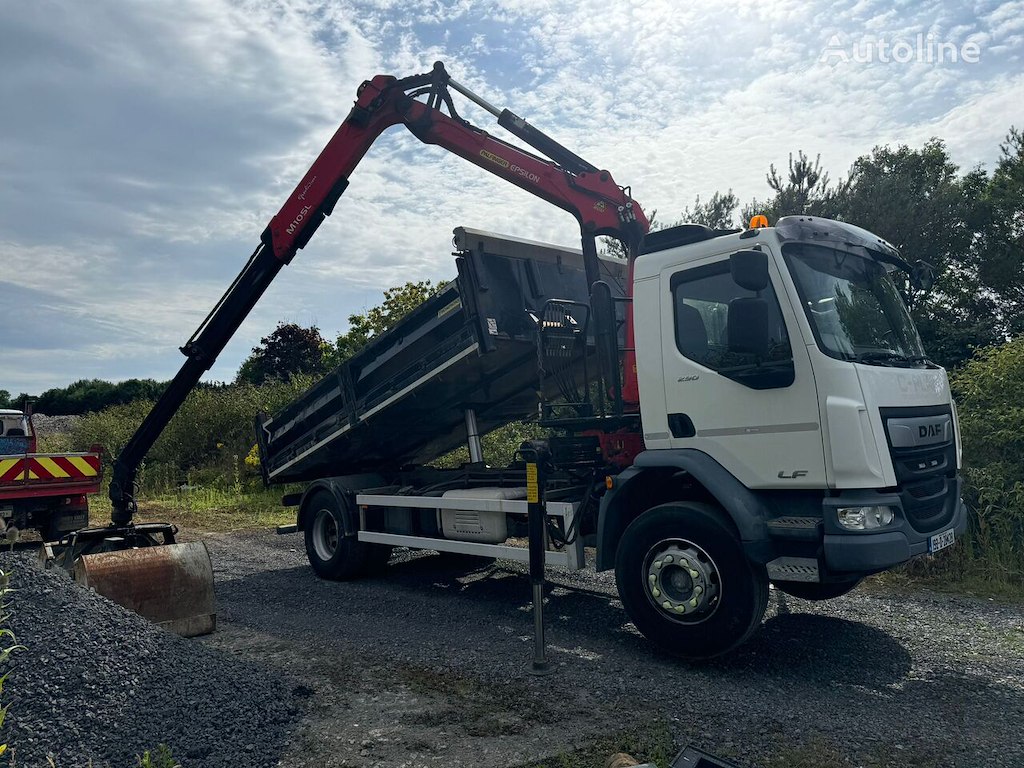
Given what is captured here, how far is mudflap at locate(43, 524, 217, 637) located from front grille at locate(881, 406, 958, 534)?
5033 mm

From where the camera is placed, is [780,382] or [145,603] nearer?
[780,382]

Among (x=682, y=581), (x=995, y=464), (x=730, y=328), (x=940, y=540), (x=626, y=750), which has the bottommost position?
(x=626, y=750)

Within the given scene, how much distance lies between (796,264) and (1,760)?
16.1 feet

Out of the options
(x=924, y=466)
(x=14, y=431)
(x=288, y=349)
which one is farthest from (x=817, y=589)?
(x=288, y=349)

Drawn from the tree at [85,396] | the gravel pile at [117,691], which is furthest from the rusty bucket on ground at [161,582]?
the tree at [85,396]

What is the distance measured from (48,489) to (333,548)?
474 cm

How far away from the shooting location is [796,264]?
486cm

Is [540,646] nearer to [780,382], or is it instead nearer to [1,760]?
[780,382]

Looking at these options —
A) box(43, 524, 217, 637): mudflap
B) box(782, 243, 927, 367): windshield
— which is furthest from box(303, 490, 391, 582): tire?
box(782, 243, 927, 367): windshield

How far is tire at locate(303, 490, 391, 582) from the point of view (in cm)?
783

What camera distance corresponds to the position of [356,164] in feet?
25.9

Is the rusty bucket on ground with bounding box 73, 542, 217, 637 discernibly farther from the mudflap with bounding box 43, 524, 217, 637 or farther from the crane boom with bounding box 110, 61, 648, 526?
the crane boom with bounding box 110, 61, 648, 526

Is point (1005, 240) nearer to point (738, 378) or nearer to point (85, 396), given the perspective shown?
point (738, 378)

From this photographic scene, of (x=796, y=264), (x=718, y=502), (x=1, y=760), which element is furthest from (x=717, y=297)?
(x=1, y=760)
